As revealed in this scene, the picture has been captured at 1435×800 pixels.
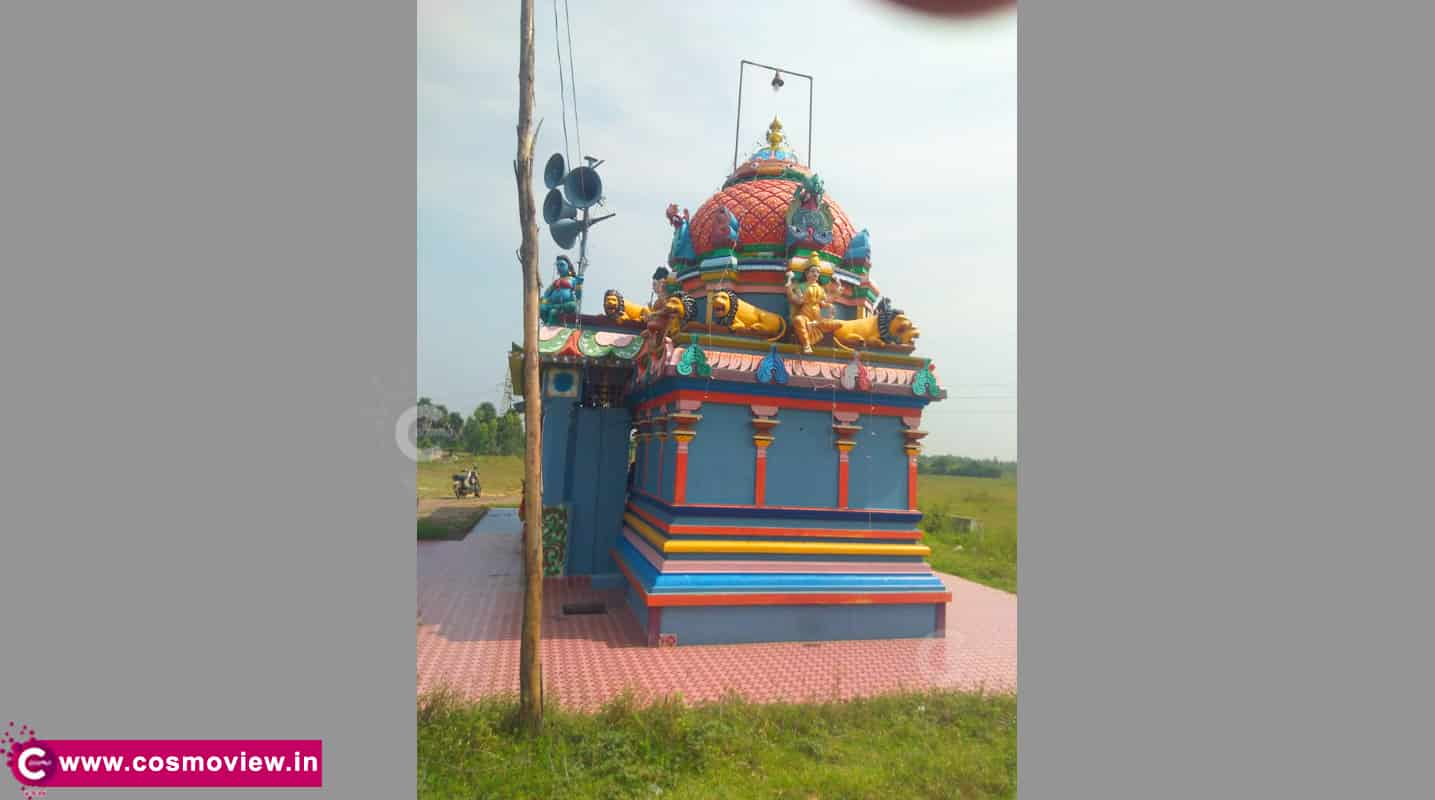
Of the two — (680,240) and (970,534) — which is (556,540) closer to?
(680,240)

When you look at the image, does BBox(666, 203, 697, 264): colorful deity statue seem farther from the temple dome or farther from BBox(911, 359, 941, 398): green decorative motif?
BBox(911, 359, 941, 398): green decorative motif

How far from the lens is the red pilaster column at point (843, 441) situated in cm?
890

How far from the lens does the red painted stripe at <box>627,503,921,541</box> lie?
27.3 feet

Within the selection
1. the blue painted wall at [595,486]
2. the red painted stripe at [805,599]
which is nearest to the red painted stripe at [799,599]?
the red painted stripe at [805,599]

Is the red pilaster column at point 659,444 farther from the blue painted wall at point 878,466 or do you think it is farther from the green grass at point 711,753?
the green grass at point 711,753

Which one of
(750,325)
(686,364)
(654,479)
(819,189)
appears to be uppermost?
(819,189)

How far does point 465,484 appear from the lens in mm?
25875

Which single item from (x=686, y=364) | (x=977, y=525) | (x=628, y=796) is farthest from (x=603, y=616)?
(x=977, y=525)

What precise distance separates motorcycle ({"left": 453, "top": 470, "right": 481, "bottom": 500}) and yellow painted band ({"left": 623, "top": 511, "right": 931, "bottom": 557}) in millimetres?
19011

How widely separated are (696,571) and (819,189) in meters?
5.94

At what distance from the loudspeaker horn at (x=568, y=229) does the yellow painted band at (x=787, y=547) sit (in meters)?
6.11

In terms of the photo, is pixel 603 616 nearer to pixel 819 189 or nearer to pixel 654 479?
pixel 654 479

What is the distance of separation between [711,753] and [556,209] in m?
10.2

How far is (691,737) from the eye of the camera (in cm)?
489
